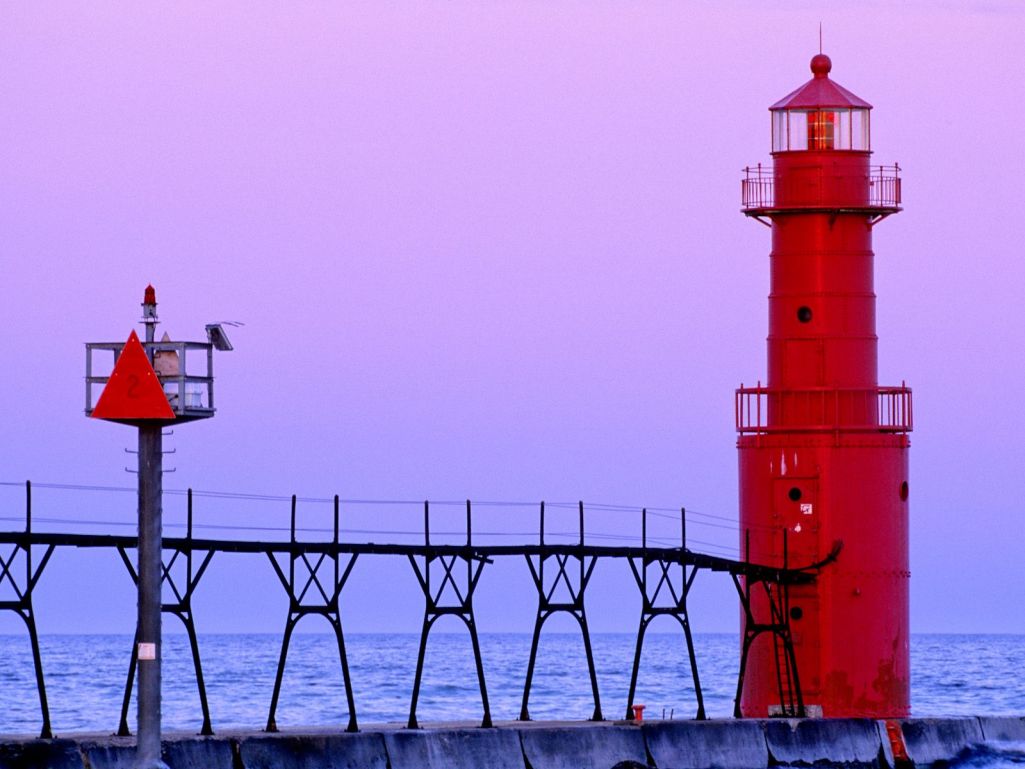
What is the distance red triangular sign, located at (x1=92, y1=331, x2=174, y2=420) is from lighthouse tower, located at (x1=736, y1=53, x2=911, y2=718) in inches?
718

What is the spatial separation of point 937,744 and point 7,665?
5814 centimetres

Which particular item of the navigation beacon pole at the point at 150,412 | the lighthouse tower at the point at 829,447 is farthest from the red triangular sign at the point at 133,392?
the lighthouse tower at the point at 829,447

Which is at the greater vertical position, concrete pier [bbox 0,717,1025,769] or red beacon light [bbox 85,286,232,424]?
red beacon light [bbox 85,286,232,424]

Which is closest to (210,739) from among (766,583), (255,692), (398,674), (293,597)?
(293,597)

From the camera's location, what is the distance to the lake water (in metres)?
61.3

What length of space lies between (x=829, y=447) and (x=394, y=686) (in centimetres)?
4039

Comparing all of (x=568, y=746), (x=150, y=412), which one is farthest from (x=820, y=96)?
(x=150, y=412)

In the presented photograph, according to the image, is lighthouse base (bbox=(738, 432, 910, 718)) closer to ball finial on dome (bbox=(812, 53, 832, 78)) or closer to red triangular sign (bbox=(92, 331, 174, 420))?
ball finial on dome (bbox=(812, 53, 832, 78))

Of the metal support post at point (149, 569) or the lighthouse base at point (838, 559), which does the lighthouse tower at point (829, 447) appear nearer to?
the lighthouse base at point (838, 559)

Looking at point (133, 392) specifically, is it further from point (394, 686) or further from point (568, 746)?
point (394, 686)

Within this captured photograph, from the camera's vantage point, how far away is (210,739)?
93.6ft

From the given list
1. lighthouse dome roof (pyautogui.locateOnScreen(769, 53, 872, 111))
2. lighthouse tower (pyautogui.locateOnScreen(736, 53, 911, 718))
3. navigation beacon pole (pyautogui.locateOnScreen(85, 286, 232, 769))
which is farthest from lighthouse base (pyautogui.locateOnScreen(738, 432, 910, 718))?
navigation beacon pole (pyautogui.locateOnScreen(85, 286, 232, 769))

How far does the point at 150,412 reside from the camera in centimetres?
2334

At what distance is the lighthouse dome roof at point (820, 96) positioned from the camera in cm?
4078
